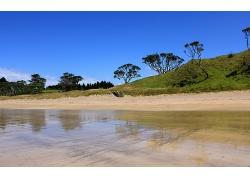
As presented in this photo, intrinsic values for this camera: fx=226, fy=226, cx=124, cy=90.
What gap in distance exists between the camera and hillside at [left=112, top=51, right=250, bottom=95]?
35306mm

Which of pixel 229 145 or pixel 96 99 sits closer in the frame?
pixel 229 145

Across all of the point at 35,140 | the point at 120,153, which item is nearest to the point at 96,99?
the point at 35,140

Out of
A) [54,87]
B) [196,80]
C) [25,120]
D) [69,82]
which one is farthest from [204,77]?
[54,87]

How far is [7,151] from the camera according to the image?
6.07m

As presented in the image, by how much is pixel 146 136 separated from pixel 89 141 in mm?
1924

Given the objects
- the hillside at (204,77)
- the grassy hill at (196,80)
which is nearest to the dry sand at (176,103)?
the grassy hill at (196,80)

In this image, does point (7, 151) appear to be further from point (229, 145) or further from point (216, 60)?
point (216, 60)

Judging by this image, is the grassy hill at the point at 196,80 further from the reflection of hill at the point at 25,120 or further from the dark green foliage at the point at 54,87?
the dark green foliage at the point at 54,87

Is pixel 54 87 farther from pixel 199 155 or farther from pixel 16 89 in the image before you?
pixel 199 155

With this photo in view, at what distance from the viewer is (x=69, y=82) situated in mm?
88000

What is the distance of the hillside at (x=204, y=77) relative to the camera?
3531cm

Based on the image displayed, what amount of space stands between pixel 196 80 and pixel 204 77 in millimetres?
1980

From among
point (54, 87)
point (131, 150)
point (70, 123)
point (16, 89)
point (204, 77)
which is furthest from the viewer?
point (54, 87)
